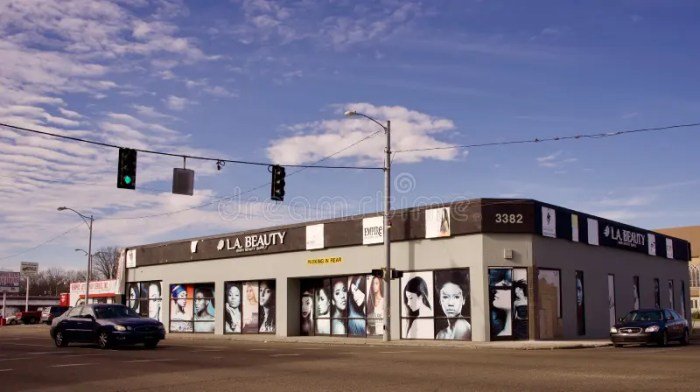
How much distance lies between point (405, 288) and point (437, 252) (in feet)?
7.98

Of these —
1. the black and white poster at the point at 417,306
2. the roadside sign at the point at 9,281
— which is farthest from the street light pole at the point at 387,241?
the roadside sign at the point at 9,281

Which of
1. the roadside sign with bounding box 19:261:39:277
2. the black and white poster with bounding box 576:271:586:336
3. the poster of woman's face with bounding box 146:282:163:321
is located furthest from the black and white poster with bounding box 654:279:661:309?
the roadside sign with bounding box 19:261:39:277

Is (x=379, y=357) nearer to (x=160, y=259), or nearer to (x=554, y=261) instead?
(x=554, y=261)

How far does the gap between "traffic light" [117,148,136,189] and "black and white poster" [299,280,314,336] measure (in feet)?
54.0

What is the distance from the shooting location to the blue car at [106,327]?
Result: 949 inches

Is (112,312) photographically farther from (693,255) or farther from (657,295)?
(693,255)

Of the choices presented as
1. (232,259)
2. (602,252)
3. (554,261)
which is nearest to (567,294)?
(554,261)

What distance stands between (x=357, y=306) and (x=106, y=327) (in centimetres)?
1380

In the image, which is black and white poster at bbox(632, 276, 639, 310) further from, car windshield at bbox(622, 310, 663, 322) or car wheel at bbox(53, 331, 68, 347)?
car wheel at bbox(53, 331, 68, 347)

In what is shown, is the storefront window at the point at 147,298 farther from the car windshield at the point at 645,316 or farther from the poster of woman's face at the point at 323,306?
the car windshield at the point at 645,316

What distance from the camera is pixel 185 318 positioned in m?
45.6

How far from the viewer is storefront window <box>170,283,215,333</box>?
43969 millimetres

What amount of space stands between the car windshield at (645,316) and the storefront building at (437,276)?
170 inches

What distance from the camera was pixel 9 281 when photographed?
12044 centimetres
